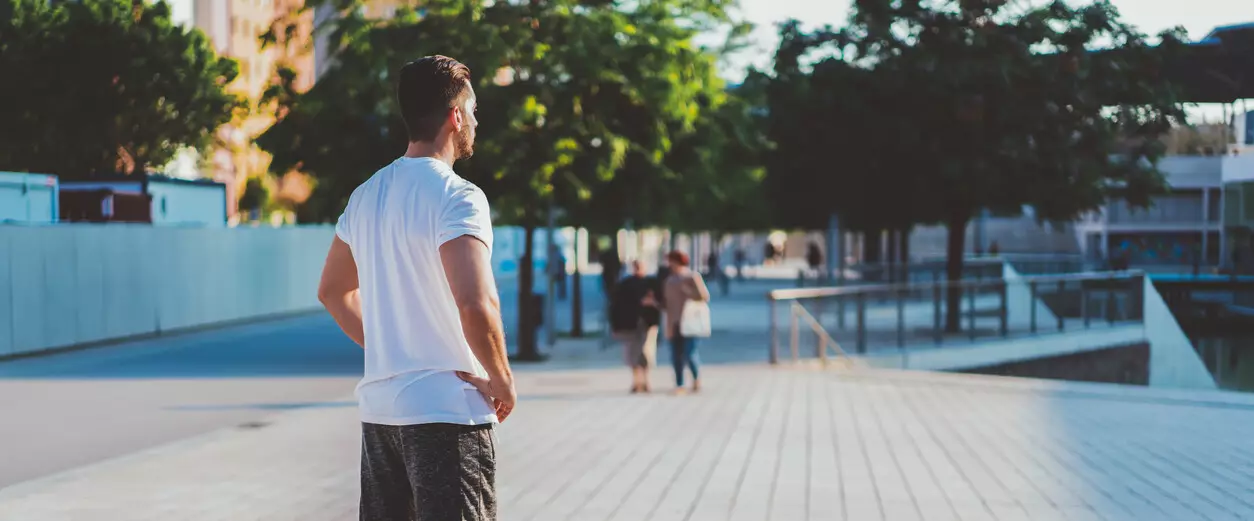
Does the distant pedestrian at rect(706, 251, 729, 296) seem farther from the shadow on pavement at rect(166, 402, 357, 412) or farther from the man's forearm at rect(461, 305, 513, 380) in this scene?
the man's forearm at rect(461, 305, 513, 380)

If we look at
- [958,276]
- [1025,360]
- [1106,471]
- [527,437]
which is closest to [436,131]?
[1106,471]

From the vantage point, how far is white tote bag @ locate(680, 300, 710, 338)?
1527cm

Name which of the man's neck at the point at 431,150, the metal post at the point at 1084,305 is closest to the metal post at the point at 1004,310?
the metal post at the point at 1084,305

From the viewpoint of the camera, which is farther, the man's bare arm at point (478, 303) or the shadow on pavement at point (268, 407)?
the shadow on pavement at point (268, 407)

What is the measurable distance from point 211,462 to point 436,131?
21.6 feet

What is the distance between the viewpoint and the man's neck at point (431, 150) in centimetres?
376

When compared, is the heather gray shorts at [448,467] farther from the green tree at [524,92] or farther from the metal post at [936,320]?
the metal post at [936,320]

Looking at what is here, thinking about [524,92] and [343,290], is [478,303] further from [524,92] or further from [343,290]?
[524,92]

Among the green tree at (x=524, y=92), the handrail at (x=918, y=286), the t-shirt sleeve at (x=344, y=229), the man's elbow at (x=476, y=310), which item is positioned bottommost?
the handrail at (x=918, y=286)

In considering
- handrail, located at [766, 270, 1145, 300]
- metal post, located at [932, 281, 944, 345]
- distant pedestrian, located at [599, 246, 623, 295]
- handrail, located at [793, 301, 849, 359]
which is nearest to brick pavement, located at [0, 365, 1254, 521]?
handrail, located at [766, 270, 1145, 300]

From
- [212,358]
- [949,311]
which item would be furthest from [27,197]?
[949,311]

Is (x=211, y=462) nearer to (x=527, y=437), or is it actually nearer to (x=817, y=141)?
(x=527, y=437)

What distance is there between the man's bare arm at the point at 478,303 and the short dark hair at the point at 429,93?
0.35 metres

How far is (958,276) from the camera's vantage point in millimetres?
29391
